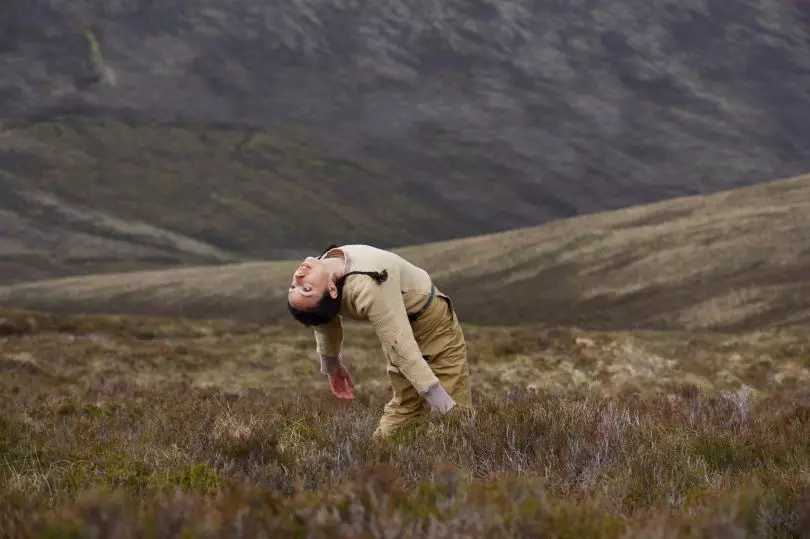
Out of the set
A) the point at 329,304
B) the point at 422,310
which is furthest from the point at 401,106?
the point at 329,304

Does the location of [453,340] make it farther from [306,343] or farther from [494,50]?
[494,50]

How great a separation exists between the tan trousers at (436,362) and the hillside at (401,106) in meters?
131

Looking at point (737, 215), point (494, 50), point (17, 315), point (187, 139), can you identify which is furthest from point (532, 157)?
point (17, 315)

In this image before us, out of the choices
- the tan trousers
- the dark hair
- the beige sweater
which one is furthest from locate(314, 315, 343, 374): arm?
the dark hair

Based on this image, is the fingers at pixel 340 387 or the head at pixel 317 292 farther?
the fingers at pixel 340 387

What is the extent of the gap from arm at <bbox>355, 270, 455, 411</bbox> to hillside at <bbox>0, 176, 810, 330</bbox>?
102 ft

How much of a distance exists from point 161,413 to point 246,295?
49177mm

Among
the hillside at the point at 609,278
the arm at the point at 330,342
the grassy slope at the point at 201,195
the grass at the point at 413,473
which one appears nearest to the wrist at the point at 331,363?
the arm at the point at 330,342

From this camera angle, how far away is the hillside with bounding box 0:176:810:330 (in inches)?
1594

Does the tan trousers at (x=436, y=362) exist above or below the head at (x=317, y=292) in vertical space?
below

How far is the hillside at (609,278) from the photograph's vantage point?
4050 cm

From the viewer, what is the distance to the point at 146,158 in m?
147

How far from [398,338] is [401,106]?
162m

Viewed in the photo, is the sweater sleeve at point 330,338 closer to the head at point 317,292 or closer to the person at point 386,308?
the person at point 386,308
